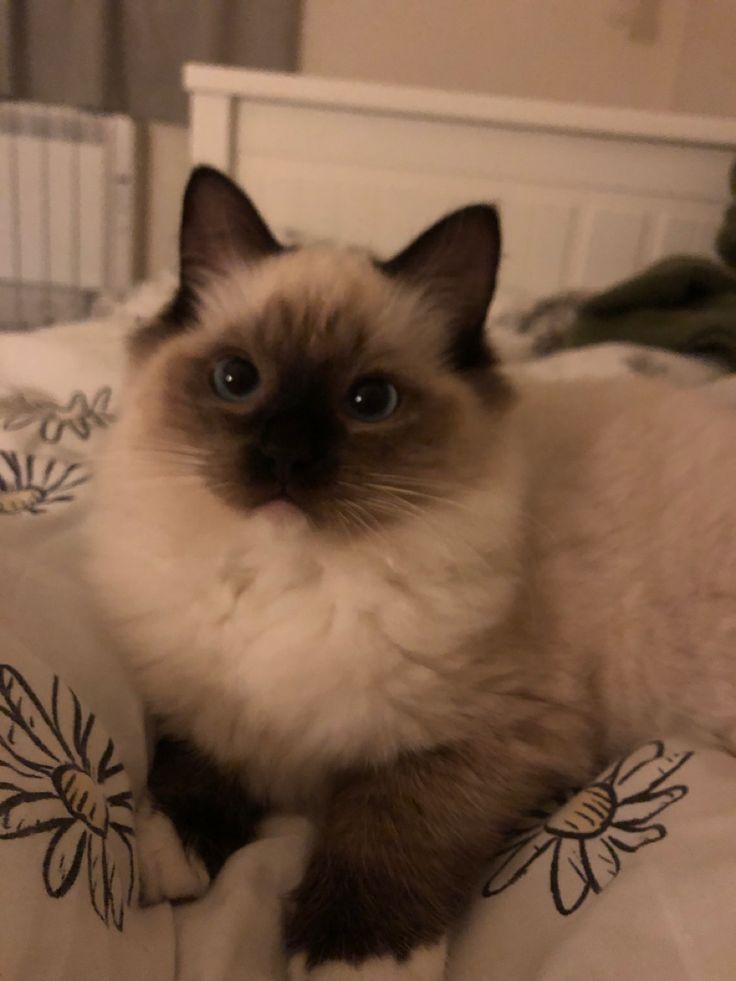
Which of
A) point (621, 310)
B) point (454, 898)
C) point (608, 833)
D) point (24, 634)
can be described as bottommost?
point (454, 898)

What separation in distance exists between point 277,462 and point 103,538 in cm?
32

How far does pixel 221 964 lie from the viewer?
2.30 ft

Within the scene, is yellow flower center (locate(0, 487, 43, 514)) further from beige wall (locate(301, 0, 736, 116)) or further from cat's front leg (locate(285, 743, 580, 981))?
beige wall (locate(301, 0, 736, 116))

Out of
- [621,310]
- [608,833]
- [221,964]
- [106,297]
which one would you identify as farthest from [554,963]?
[106,297]

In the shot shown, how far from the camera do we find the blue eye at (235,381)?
0.92 metres

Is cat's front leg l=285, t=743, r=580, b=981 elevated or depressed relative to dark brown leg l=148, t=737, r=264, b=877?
elevated

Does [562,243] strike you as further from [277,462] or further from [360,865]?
[360,865]

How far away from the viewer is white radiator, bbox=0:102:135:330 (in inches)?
121

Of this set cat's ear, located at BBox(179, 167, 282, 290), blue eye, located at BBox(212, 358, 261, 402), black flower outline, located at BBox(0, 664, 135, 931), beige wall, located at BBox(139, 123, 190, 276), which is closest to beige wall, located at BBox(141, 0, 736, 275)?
beige wall, located at BBox(139, 123, 190, 276)

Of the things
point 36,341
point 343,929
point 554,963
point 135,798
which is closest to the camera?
point 554,963

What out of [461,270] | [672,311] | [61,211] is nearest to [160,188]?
[61,211]

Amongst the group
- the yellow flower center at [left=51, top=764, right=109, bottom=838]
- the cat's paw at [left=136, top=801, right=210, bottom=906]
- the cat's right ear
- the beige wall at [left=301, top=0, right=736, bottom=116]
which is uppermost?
the beige wall at [left=301, top=0, right=736, bottom=116]

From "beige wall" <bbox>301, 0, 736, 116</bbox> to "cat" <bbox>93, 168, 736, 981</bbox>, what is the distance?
7.81ft

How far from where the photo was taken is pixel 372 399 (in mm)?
917
